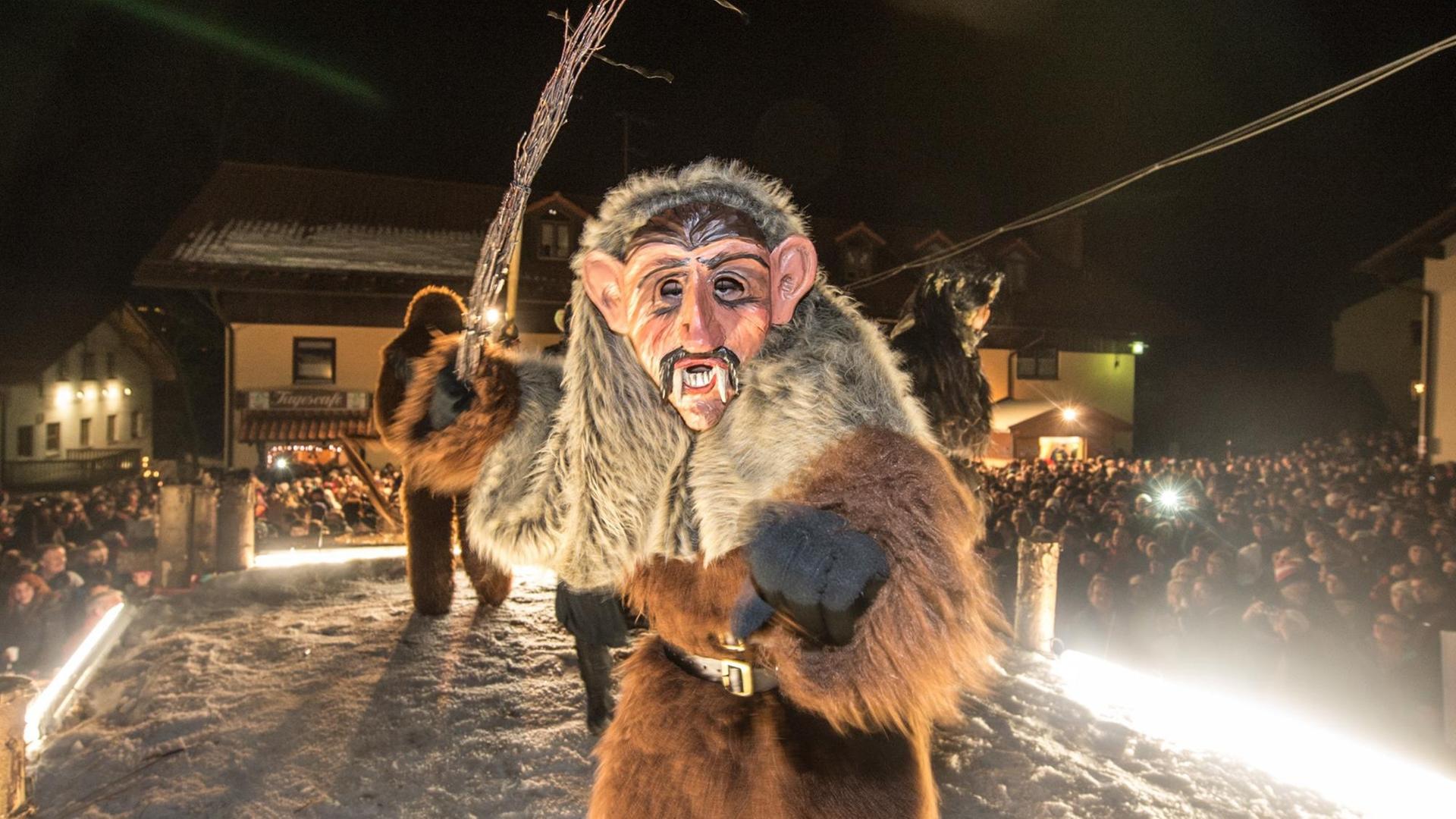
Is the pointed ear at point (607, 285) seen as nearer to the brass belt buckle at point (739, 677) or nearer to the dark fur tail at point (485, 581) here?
the brass belt buckle at point (739, 677)

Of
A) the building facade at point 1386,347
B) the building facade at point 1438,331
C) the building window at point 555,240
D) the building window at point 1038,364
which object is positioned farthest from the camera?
the building facade at point 1386,347

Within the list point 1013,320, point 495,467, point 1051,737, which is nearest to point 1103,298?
point 1013,320

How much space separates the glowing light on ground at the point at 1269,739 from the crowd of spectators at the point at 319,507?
324 inches

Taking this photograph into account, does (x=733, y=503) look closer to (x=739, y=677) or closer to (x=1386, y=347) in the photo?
(x=739, y=677)

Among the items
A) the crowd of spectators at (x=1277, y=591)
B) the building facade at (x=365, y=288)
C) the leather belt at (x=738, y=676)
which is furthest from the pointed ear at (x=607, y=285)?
the building facade at (x=365, y=288)

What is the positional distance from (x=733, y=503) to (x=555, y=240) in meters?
19.0

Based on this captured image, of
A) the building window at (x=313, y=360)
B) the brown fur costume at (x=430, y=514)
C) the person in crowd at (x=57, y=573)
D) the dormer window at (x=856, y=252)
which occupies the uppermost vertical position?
the dormer window at (x=856, y=252)

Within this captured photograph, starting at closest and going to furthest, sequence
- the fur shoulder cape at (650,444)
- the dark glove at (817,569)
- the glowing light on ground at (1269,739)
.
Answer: the dark glove at (817,569)
the fur shoulder cape at (650,444)
the glowing light on ground at (1269,739)

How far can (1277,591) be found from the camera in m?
5.87

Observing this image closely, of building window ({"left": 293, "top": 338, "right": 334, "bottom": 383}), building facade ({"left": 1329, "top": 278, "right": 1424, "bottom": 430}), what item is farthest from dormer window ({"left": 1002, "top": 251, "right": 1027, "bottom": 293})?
building window ({"left": 293, "top": 338, "right": 334, "bottom": 383})

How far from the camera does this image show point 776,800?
6.12 ft

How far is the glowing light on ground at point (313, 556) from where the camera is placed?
7.38 meters

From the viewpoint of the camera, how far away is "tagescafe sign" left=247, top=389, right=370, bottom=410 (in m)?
16.9

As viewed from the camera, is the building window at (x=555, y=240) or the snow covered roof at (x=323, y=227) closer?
the snow covered roof at (x=323, y=227)
